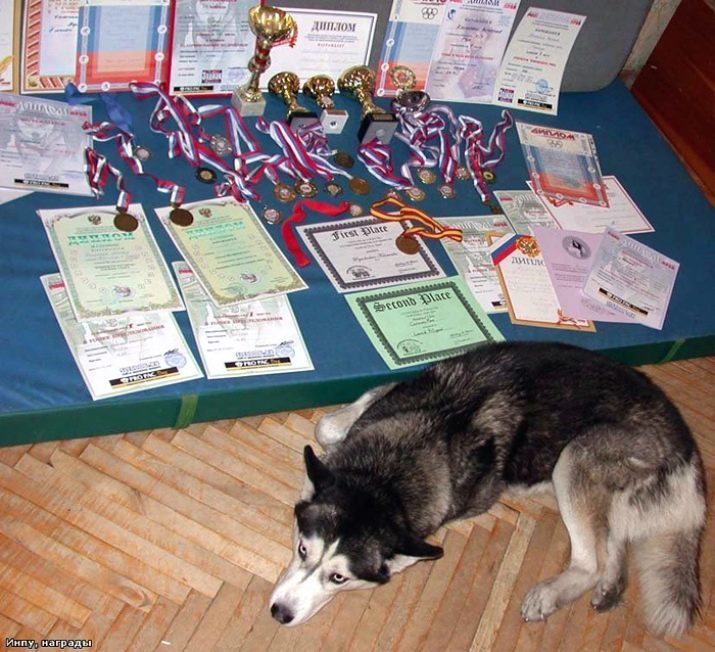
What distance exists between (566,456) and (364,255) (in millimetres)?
1324

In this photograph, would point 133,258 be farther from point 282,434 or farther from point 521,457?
point 521,457

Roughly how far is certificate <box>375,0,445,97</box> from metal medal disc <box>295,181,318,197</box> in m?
0.88

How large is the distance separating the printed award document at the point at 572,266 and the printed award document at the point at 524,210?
0.17 feet

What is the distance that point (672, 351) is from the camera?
4.03 meters

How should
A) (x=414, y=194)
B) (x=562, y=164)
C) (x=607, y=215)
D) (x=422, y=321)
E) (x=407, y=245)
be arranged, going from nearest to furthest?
(x=422, y=321), (x=407, y=245), (x=414, y=194), (x=607, y=215), (x=562, y=164)

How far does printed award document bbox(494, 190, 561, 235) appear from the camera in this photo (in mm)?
4176

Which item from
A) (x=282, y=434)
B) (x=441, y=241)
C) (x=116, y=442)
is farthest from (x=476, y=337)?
(x=116, y=442)

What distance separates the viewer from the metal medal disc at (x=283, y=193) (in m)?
3.84

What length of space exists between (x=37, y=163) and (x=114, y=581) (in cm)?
185

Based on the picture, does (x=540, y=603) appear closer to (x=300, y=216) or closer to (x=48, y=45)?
(x=300, y=216)

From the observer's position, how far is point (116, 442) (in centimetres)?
315

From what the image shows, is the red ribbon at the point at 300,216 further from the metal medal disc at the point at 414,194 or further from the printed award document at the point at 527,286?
the printed award document at the point at 527,286

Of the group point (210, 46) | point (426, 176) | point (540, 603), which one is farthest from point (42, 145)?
point (540, 603)

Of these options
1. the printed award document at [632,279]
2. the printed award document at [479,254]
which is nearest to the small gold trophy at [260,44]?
the printed award document at [479,254]
